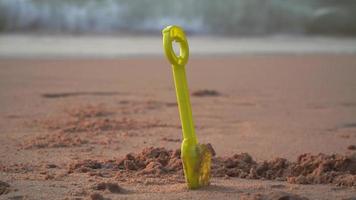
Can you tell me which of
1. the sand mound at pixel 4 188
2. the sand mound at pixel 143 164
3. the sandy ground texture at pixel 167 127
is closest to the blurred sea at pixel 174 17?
the sandy ground texture at pixel 167 127

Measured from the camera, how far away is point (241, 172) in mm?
2754

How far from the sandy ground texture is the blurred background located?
243 centimetres

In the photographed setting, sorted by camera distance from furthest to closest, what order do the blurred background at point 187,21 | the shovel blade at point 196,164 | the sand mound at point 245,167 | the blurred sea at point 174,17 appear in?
1. the blurred sea at point 174,17
2. the blurred background at point 187,21
3. the sand mound at point 245,167
4. the shovel blade at point 196,164

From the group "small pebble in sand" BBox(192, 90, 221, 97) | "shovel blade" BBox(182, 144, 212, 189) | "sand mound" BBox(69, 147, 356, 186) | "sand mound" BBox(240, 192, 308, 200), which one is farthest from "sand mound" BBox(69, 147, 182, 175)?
"small pebble in sand" BBox(192, 90, 221, 97)

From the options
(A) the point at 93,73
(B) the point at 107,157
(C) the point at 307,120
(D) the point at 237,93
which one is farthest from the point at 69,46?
(B) the point at 107,157

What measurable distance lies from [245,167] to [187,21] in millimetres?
8081

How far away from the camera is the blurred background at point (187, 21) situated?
9.84 m

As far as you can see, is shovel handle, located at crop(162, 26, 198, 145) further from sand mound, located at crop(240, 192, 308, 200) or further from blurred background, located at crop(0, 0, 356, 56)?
blurred background, located at crop(0, 0, 356, 56)

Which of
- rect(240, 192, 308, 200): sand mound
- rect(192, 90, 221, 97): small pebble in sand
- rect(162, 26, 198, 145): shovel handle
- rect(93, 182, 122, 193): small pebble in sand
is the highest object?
rect(162, 26, 198, 145): shovel handle

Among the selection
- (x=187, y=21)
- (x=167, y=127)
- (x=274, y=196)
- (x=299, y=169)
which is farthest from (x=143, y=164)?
(x=187, y=21)

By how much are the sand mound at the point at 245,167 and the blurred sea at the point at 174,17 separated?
744cm

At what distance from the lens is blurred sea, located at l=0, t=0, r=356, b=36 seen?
10.4 metres

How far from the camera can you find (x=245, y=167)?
2.83 meters

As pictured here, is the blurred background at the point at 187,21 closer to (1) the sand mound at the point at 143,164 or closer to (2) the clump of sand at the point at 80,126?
(2) the clump of sand at the point at 80,126
